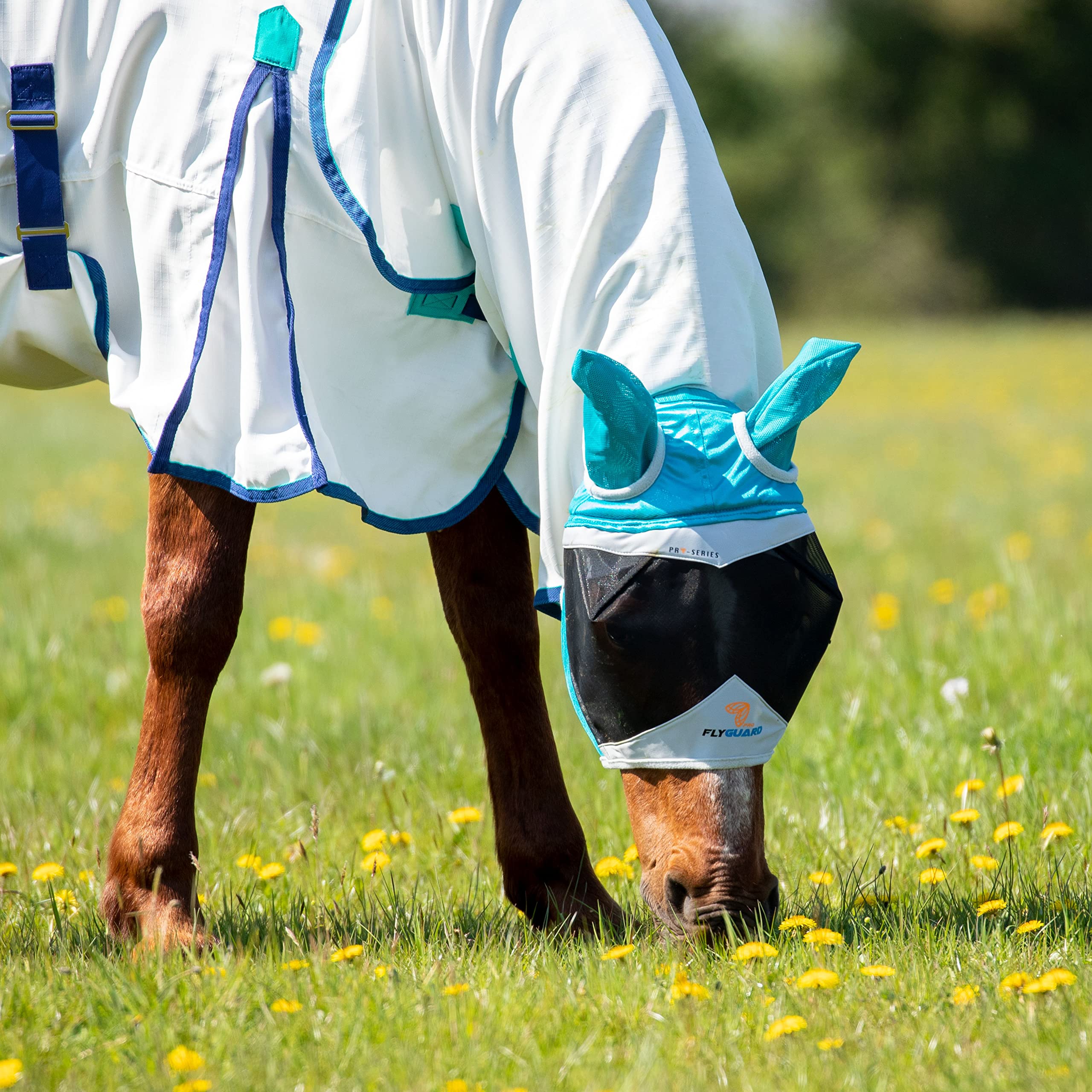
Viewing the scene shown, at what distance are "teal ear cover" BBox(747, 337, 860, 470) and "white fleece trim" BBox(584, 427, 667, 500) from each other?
14 centimetres

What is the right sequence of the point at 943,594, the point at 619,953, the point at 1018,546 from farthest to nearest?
the point at 1018,546 < the point at 943,594 < the point at 619,953

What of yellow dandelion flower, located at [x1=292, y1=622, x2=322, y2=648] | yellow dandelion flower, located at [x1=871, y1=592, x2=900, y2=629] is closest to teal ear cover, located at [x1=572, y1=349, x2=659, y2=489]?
yellow dandelion flower, located at [x1=871, y1=592, x2=900, y2=629]

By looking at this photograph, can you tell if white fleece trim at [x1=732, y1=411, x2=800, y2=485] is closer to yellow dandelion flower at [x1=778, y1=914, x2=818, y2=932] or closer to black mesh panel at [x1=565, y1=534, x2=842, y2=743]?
black mesh panel at [x1=565, y1=534, x2=842, y2=743]

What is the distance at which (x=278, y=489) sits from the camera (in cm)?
231

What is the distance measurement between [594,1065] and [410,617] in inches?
157

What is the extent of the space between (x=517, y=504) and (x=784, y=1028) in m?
1.08

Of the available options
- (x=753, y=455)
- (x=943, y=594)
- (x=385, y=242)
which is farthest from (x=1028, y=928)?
(x=943, y=594)

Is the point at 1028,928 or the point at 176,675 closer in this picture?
the point at 1028,928

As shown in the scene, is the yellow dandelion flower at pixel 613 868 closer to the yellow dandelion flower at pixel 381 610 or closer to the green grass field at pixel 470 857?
the green grass field at pixel 470 857

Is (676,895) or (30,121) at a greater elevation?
(30,121)

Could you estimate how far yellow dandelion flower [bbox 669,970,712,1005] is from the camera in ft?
6.48

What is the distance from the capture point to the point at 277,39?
238cm

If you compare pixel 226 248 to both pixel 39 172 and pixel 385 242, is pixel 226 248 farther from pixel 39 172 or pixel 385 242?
pixel 39 172

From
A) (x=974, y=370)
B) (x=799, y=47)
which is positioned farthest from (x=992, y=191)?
(x=974, y=370)
